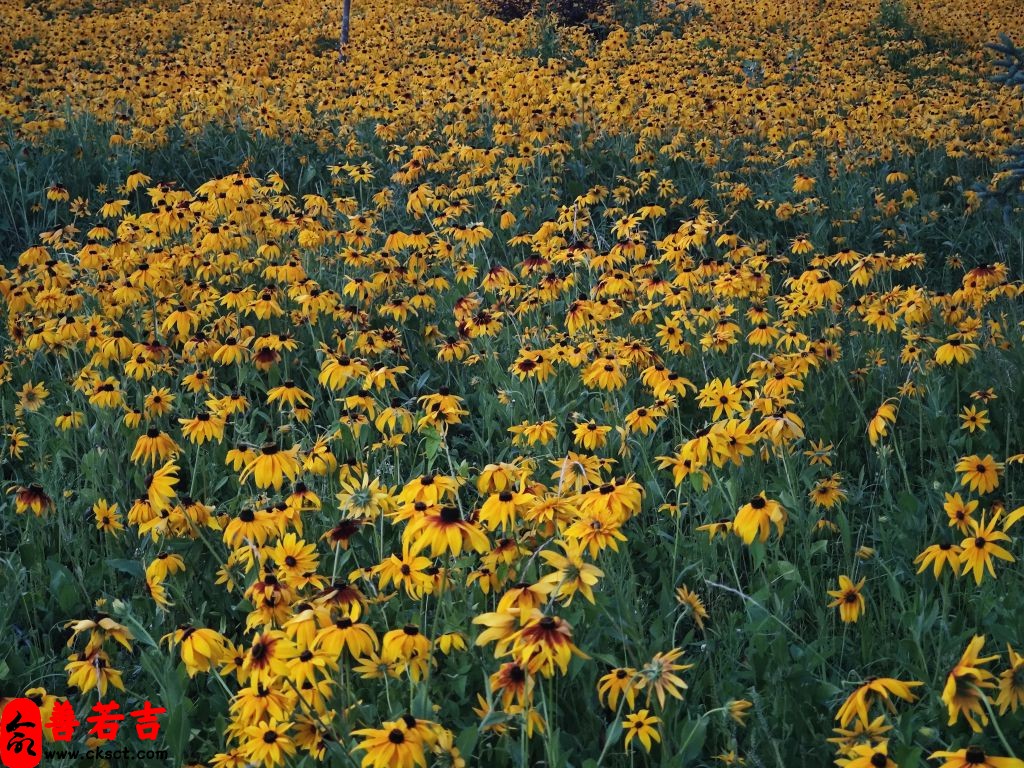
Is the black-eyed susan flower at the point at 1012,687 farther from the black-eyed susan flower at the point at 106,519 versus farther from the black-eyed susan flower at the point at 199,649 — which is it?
the black-eyed susan flower at the point at 106,519

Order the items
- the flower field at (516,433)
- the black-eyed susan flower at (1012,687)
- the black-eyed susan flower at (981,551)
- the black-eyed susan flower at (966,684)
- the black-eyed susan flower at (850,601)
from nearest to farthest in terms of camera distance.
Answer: the black-eyed susan flower at (966,684), the black-eyed susan flower at (1012,687), the flower field at (516,433), the black-eyed susan flower at (981,551), the black-eyed susan flower at (850,601)

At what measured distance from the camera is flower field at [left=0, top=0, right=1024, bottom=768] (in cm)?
238

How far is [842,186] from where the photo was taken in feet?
25.8

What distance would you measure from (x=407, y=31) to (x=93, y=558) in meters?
12.1

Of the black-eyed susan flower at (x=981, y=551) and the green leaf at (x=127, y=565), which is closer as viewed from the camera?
the black-eyed susan flower at (x=981, y=551)

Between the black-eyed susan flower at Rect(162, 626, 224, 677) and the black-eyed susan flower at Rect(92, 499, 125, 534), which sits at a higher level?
the black-eyed susan flower at Rect(162, 626, 224, 677)

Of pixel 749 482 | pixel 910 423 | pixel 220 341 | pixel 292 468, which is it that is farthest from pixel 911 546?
pixel 220 341

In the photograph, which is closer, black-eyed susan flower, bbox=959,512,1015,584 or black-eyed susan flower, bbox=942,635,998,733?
black-eyed susan flower, bbox=942,635,998,733

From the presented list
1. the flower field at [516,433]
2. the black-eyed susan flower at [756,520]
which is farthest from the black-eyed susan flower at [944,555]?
the black-eyed susan flower at [756,520]

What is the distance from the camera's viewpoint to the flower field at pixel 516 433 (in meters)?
2.38

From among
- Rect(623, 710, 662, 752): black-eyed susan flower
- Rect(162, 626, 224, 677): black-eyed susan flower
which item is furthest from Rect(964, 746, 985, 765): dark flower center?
Rect(162, 626, 224, 677): black-eyed susan flower

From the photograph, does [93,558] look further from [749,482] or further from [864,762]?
[864,762]

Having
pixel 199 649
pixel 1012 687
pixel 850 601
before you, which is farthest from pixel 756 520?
pixel 199 649

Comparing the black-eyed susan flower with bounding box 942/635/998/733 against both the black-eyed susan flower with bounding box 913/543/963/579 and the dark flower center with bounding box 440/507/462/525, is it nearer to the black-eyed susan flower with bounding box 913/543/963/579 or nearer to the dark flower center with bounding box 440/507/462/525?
the black-eyed susan flower with bounding box 913/543/963/579
